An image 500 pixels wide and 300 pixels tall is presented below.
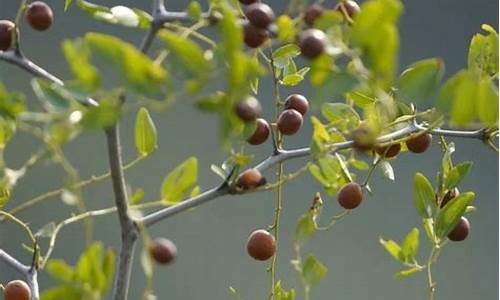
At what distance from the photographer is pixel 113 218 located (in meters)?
1.79

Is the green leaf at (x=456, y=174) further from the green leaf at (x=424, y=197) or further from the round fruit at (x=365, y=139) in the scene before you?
the round fruit at (x=365, y=139)

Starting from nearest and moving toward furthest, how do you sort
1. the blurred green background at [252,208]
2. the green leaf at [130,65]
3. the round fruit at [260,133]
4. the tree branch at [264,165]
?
1. the green leaf at [130,65]
2. the tree branch at [264,165]
3. the round fruit at [260,133]
4. the blurred green background at [252,208]

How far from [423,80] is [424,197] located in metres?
0.24

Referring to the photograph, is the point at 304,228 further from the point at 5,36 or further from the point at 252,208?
the point at 252,208

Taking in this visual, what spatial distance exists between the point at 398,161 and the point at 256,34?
140 centimetres

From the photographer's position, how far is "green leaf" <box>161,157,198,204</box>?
19.5 inches

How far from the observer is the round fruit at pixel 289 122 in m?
0.60

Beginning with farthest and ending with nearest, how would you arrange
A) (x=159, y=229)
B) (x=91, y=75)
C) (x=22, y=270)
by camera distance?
(x=159, y=229)
(x=22, y=270)
(x=91, y=75)

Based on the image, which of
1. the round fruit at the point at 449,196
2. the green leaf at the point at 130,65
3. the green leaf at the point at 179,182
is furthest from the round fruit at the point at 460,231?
the green leaf at the point at 130,65

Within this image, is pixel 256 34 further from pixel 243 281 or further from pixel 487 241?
pixel 487 241

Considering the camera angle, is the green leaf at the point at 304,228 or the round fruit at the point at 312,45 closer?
the round fruit at the point at 312,45

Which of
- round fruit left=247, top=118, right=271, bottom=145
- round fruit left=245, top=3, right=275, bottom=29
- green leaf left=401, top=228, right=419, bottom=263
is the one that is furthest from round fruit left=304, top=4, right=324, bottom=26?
green leaf left=401, top=228, right=419, bottom=263

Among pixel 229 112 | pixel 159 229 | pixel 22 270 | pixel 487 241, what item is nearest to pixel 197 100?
pixel 229 112

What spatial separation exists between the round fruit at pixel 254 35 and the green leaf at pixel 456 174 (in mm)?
250
